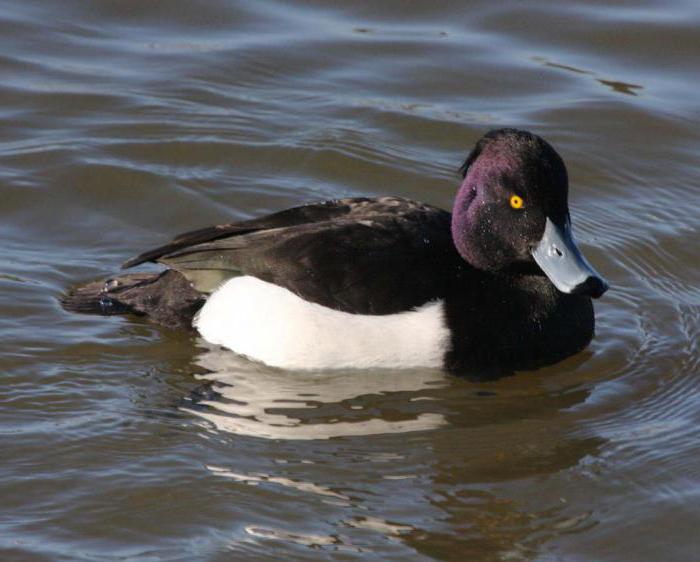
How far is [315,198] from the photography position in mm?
9047

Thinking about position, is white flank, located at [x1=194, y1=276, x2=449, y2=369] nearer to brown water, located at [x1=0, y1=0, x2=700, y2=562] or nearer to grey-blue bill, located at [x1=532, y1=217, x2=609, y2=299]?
brown water, located at [x1=0, y1=0, x2=700, y2=562]

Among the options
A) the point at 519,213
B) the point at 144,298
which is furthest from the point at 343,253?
the point at 144,298

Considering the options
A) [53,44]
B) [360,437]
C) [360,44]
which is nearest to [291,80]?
[360,44]

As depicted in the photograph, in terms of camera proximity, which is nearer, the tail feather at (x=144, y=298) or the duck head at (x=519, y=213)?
the duck head at (x=519, y=213)

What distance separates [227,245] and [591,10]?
6.09 meters

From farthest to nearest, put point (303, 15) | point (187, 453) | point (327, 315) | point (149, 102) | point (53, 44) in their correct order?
point (303, 15) < point (53, 44) < point (149, 102) < point (327, 315) < point (187, 453)

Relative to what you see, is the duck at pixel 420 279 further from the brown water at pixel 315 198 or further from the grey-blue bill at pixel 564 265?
the brown water at pixel 315 198

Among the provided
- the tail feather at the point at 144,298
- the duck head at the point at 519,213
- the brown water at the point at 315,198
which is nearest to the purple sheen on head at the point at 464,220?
the duck head at the point at 519,213

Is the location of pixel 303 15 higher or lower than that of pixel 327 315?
higher

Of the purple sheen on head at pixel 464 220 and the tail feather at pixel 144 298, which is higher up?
the purple sheen on head at pixel 464 220

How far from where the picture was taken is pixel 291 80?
34.7ft

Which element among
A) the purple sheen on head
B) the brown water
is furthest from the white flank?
the purple sheen on head

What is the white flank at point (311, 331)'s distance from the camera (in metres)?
6.76

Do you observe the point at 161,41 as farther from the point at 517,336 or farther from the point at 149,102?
the point at 517,336
